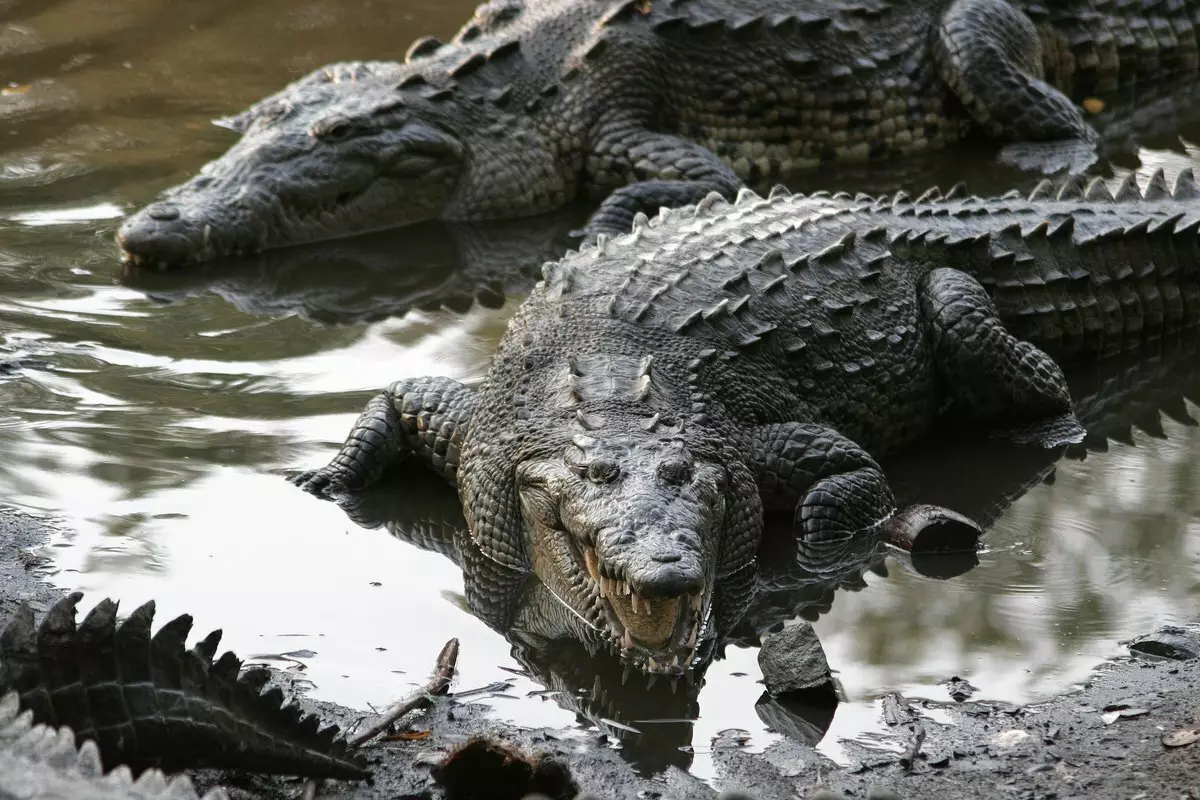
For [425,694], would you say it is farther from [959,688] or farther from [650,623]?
[959,688]

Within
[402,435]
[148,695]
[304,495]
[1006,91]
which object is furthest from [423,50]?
[148,695]

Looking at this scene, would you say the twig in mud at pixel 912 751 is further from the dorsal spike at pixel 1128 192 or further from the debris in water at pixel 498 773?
the dorsal spike at pixel 1128 192

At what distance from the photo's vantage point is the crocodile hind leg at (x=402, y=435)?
5.40 metres

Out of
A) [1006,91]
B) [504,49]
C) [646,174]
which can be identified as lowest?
[646,174]

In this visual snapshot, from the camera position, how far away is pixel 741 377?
5207mm

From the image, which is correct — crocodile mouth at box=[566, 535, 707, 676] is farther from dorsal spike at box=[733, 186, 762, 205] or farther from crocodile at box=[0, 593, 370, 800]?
dorsal spike at box=[733, 186, 762, 205]

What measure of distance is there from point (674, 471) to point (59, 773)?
2147 millimetres

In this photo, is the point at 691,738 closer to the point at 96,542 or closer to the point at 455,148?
the point at 96,542

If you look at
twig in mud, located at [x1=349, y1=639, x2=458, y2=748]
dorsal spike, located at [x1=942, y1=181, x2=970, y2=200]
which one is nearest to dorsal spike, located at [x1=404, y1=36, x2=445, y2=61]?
dorsal spike, located at [x1=942, y1=181, x2=970, y2=200]

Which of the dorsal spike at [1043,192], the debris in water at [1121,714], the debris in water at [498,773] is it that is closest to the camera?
the debris in water at [498,773]

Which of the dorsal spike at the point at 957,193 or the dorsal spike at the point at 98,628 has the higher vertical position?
the dorsal spike at the point at 957,193


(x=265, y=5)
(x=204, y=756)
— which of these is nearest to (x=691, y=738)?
(x=204, y=756)

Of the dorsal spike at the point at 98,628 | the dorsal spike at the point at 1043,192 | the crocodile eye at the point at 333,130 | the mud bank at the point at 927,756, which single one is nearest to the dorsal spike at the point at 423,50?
the crocodile eye at the point at 333,130

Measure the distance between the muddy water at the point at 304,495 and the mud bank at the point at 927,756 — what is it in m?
0.09
